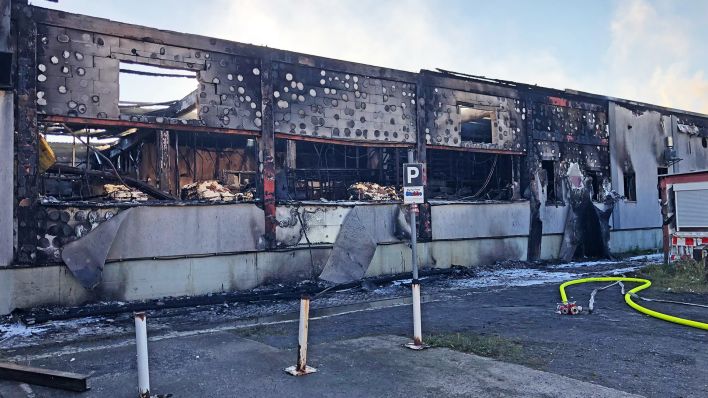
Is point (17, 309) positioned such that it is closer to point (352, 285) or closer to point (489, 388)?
point (352, 285)

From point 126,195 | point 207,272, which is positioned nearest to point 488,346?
point 207,272

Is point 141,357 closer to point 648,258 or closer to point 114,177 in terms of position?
point 114,177

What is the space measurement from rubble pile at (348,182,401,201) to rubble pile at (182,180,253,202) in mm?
3238

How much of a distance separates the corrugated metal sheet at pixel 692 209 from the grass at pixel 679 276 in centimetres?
100

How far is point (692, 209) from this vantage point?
43.1ft

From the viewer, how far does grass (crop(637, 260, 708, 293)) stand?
11.4 metres

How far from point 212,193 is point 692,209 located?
40.6 ft

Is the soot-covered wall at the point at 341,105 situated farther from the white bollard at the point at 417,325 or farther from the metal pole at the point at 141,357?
the metal pole at the point at 141,357

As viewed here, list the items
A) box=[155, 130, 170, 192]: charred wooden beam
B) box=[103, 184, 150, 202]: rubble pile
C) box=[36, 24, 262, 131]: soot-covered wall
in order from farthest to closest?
box=[155, 130, 170, 192]: charred wooden beam < box=[103, 184, 150, 202]: rubble pile < box=[36, 24, 262, 131]: soot-covered wall

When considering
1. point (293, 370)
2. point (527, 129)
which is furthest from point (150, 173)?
point (527, 129)

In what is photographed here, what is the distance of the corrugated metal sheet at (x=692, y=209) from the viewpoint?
12859 mm

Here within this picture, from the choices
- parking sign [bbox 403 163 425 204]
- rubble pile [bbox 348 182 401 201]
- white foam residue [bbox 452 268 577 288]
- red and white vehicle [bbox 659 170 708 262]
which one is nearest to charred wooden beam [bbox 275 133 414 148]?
rubble pile [bbox 348 182 401 201]

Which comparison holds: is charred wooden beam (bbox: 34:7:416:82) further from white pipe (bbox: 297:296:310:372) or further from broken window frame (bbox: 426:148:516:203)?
white pipe (bbox: 297:296:310:372)

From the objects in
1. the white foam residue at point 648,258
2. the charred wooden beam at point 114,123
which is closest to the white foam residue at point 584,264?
the white foam residue at point 648,258
